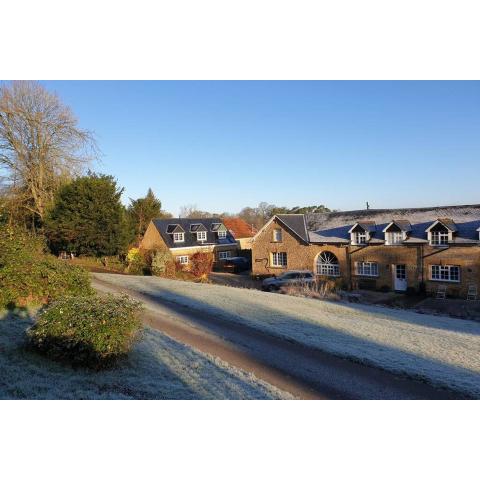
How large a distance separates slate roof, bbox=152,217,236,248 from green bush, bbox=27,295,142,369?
96.9 ft

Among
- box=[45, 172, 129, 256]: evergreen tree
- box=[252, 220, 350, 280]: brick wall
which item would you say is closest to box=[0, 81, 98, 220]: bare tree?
box=[45, 172, 129, 256]: evergreen tree

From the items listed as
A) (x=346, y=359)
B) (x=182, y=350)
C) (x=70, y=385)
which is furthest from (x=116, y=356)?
(x=346, y=359)

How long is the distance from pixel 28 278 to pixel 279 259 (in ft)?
80.0

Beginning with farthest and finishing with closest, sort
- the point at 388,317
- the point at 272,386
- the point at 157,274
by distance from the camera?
the point at 157,274 < the point at 388,317 < the point at 272,386

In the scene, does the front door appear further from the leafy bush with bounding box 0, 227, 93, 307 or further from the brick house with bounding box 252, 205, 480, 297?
the leafy bush with bounding box 0, 227, 93, 307

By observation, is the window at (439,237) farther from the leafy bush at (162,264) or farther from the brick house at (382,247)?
the leafy bush at (162,264)

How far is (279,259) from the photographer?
3400cm

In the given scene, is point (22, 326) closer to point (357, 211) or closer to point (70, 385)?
point (70, 385)

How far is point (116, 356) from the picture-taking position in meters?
8.21

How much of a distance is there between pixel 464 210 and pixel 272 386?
24777 mm

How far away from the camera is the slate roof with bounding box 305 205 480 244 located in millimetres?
25484

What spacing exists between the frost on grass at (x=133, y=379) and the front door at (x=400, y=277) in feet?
70.7

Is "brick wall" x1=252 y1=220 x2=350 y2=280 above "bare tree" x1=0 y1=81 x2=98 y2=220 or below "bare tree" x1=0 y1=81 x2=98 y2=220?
below

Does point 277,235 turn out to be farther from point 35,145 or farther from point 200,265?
point 35,145
